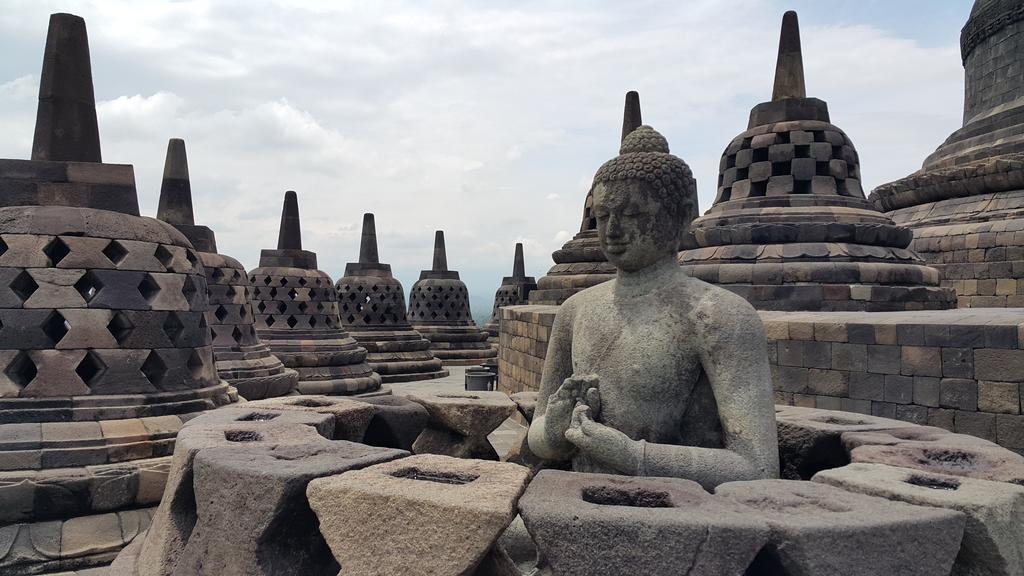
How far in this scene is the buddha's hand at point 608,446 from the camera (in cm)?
220

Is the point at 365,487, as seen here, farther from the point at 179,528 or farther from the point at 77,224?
the point at 77,224

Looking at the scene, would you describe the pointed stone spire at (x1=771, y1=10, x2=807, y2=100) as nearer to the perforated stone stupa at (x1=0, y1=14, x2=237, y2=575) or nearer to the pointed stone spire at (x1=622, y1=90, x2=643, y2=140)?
the pointed stone spire at (x1=622, y1=90, x2=643, y2=140)

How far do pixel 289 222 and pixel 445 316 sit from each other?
836 cm

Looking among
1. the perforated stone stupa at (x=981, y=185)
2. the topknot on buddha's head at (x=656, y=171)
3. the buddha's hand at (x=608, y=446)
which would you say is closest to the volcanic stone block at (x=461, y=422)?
the buddha's hand at (x=608, y=446)

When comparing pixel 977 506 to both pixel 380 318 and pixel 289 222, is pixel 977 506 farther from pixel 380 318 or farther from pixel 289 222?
pixel 380 318

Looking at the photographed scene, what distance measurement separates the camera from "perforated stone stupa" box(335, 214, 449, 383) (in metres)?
15.1

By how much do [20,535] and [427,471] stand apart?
110 inches

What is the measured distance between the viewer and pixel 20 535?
3.62m

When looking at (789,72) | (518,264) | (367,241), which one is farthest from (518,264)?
(789,72)

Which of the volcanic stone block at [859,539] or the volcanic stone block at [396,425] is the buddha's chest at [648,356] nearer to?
the volcanic stone block at [859,539]

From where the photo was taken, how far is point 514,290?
23.1 m

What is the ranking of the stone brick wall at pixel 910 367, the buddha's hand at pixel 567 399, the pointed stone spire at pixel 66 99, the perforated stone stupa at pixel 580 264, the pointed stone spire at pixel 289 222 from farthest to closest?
the pointed stone spire at pixel 289 222, the perforated stone stupa at pixel 580 264, the pointed stone spire at pixel 66 99, the stone brick wall at pixel 910 367, the buddha's hand at pixel 567 399

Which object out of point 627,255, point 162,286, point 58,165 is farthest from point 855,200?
point 58,165

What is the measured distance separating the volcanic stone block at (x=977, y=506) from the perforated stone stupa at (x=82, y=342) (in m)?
3.77
